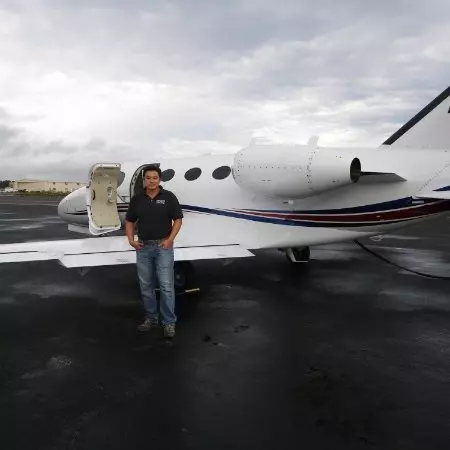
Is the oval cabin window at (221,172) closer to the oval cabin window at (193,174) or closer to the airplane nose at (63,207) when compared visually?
the oval cabin window at (193,174)

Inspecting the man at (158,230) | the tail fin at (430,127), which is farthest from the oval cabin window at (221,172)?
the man at (158,230)

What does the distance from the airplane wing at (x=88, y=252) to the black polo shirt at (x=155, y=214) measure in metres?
1.16

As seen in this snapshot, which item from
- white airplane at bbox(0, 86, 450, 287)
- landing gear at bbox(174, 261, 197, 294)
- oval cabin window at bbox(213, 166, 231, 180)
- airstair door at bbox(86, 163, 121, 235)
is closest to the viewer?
white airplane at bbox(0, 86, 450, 287)

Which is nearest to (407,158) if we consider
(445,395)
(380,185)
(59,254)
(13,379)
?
(380,185)

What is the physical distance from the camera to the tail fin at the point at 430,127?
27.0ft

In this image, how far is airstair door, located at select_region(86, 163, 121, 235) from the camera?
10.9 metres

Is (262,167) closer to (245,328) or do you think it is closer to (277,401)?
(245,328)

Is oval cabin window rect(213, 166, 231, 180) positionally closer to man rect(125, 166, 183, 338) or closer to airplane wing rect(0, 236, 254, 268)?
airplane wing rect(0, 236, 254, 268)

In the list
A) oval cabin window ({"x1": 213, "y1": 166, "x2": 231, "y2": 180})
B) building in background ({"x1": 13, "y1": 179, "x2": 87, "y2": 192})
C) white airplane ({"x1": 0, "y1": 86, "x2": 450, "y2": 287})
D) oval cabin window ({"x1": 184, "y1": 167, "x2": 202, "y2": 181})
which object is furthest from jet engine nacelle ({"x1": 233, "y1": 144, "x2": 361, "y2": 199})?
building in background ({"x1": 13, "y1": 179, "x2": 87, "y2": 192})

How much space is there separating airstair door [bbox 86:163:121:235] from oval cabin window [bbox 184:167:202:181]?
1.69 m

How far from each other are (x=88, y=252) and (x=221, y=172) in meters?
3.86

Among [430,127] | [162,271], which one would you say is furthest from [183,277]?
[430,127]

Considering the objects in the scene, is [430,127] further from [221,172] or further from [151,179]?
[151,179]

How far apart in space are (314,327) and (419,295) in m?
3.06
